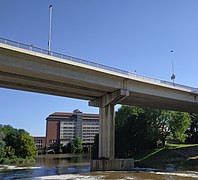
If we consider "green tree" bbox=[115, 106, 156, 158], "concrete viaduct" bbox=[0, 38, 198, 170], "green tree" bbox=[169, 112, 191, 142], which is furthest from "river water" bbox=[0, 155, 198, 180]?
"green tree" bbox=[115, 106, 156, 158]

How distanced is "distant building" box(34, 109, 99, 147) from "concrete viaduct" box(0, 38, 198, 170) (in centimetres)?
11961

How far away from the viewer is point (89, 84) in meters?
41.5

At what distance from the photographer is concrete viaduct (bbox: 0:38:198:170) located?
33844mm

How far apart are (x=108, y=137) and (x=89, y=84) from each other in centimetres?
1071

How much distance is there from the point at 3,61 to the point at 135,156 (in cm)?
4578

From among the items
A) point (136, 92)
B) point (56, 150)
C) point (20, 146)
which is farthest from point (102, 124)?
point (56, 150)

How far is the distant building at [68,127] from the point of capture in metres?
171

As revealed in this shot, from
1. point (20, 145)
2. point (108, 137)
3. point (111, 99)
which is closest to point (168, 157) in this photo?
point (108, 137)

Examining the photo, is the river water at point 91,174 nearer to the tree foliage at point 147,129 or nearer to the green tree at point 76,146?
the tree foliage at point 147,129

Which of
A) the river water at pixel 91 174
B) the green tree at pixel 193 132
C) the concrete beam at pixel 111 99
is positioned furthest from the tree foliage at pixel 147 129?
the green tree at pixel 193 132

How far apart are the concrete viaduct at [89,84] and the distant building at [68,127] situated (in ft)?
Result: 392

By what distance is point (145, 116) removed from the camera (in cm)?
7056

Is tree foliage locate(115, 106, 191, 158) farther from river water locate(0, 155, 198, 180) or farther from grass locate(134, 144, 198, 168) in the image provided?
river water locate(0, 155, 198, 180)

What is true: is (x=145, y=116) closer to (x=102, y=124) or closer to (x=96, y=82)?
(x=102, y=124)
